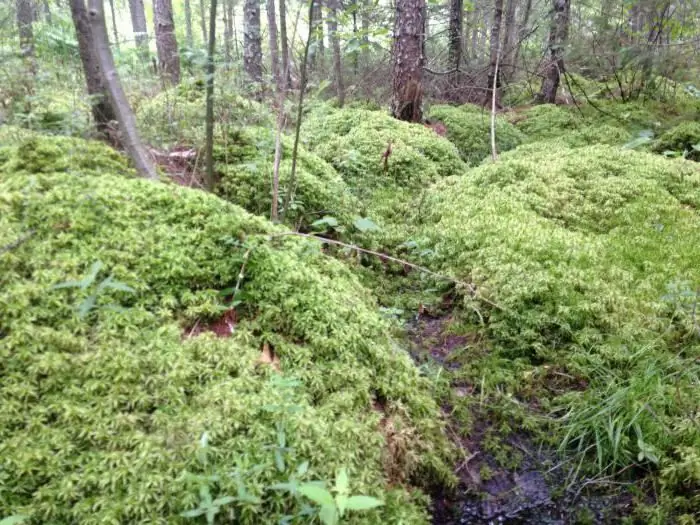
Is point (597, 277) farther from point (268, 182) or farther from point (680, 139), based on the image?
point (680, 139)

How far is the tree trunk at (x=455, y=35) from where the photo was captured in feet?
35.7

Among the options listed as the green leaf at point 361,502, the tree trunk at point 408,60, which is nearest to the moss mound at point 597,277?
the green leaf at point 361,502

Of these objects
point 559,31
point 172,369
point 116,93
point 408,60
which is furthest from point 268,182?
point 559,31

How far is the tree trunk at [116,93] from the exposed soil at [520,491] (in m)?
2.53

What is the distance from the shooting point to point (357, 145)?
5969 millimetres

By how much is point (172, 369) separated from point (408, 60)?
22.0ft

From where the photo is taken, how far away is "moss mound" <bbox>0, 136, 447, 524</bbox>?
1561 mm

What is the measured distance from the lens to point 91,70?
3191mm

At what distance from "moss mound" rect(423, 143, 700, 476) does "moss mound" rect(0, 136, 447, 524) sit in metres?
0.99

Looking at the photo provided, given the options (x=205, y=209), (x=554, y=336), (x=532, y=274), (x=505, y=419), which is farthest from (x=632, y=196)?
(x=205, y=209)

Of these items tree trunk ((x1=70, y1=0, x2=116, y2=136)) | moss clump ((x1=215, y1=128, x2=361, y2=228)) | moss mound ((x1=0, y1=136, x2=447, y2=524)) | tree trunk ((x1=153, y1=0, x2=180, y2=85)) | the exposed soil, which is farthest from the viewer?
tree trunk ((x1=153, y1=0, x2=180, y2=85))

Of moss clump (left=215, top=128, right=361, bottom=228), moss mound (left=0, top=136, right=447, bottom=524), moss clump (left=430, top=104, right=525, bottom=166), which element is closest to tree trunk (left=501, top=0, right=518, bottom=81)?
moss clump (left=430, top=104, right=525, bottom=166)

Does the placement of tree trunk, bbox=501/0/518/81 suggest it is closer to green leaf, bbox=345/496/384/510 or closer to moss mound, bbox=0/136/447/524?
moss mound, bbox=0/136/447/524

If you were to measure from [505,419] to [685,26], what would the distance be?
8495mm
